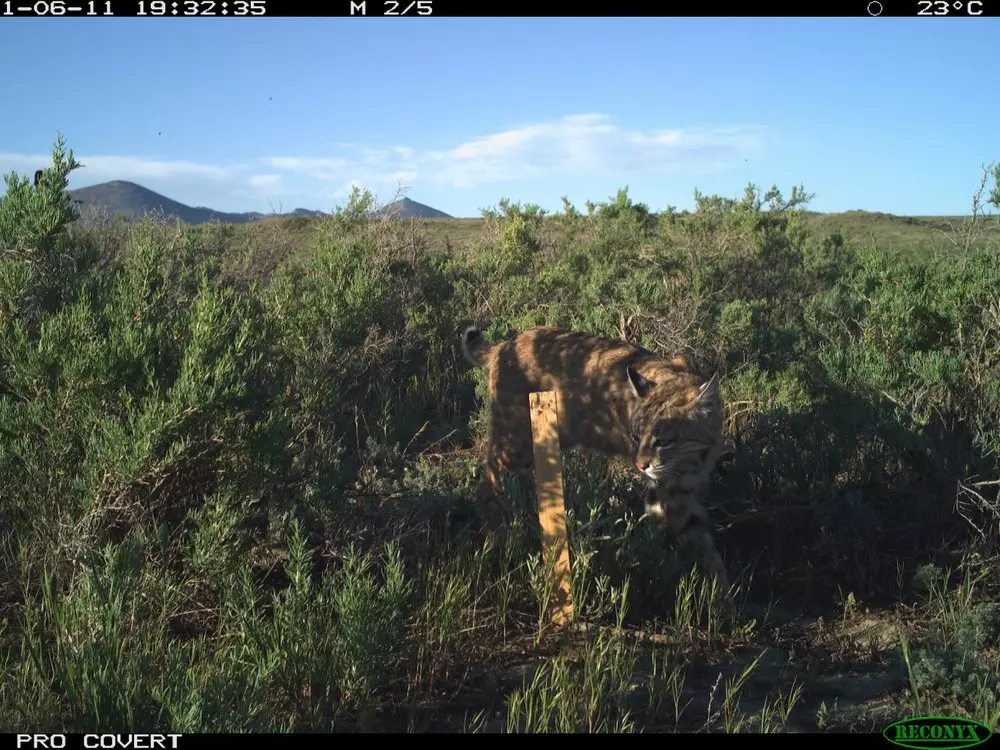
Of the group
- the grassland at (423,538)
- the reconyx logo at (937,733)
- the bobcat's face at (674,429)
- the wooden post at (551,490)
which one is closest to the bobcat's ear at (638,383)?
the bobcat's face at (674,429)

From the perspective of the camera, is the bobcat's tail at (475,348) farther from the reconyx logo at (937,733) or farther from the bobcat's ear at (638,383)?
the reconyx logo at (937,733)

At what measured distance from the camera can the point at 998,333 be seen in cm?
627

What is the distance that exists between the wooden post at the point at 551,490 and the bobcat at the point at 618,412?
669mm

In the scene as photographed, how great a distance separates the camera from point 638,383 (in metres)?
5.56

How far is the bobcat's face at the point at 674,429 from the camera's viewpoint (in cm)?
538

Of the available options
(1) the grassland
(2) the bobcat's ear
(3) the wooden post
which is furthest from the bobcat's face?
(3) the wooden post

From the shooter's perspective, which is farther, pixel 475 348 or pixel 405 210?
pixel 405 210

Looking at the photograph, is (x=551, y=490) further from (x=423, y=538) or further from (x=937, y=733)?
(x=937, y=733)

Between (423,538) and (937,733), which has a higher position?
(423,538)

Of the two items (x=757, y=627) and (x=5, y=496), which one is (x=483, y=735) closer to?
(x=757, y=627)

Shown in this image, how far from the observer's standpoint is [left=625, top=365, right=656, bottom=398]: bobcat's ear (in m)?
5.49

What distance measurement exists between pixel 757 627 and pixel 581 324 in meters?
4.54

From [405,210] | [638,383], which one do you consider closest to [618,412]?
[638,383]

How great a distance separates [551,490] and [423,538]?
48.4 inches
